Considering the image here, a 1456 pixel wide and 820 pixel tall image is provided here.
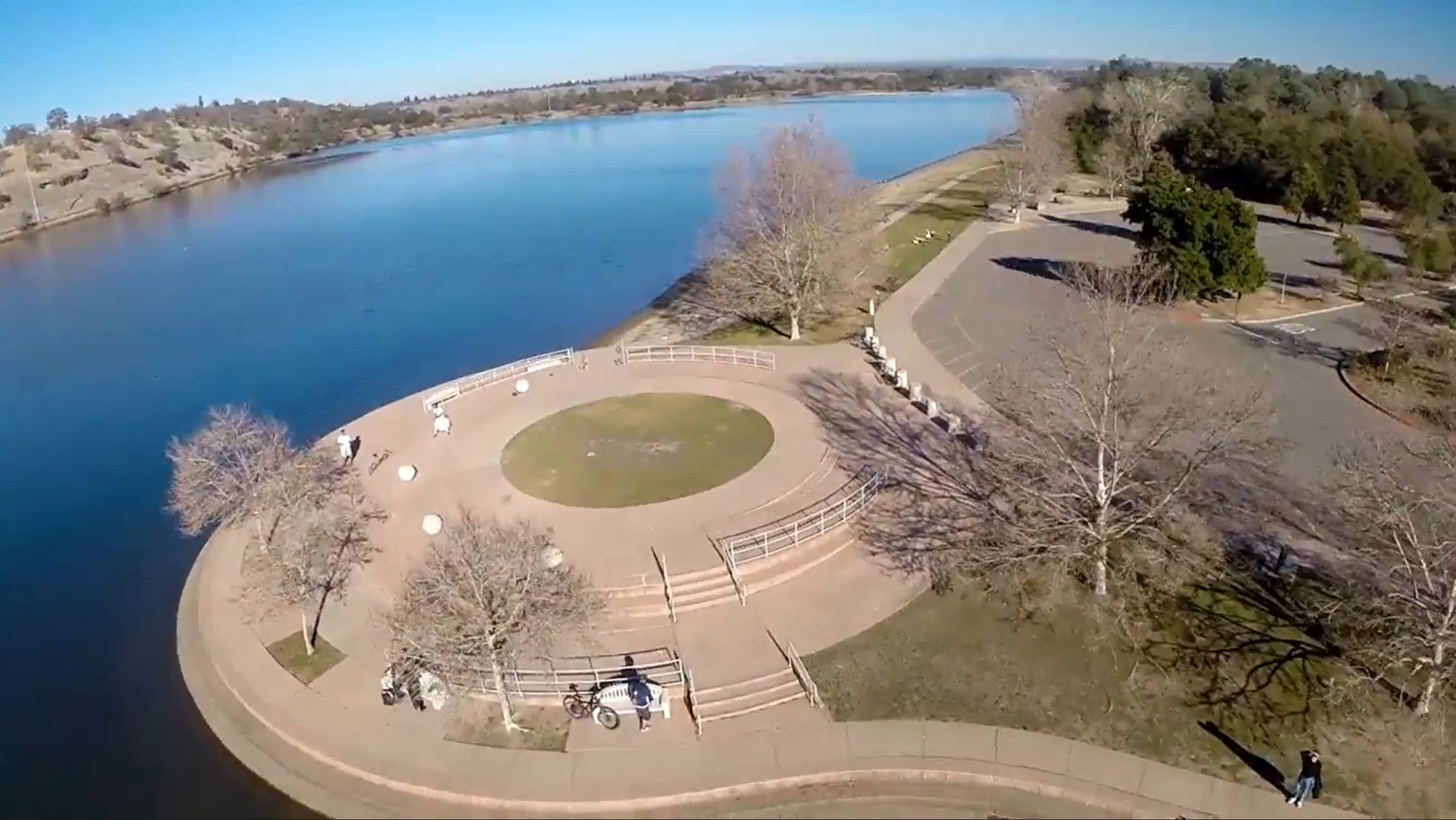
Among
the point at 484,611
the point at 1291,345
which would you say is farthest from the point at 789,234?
the point at 484,611

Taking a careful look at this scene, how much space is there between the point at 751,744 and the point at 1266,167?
218 ft

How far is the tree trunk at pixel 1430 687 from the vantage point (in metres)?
16.5

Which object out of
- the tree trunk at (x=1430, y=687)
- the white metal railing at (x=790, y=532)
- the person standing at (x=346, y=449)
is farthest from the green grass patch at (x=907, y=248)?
the tree trunk at (x=1430, y=687)

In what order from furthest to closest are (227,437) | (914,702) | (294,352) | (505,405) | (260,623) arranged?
(294,352) → (505,405) → (227,437) → (260,623) → (914,702)

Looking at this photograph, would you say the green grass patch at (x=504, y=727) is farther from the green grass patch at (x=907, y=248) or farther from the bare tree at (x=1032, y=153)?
the bare tree at (x=1032, y=153)

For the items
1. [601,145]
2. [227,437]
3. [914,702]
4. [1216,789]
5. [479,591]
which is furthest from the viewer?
[601,145]

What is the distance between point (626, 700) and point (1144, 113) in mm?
72552

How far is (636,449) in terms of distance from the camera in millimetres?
28109

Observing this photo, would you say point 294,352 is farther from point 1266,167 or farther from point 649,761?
point 1266,167

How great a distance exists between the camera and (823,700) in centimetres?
1825

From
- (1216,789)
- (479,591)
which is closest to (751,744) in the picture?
(479,591)

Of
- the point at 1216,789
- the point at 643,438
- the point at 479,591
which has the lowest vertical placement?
the point at 1216,789

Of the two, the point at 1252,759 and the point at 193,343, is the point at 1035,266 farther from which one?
the point at 193,343

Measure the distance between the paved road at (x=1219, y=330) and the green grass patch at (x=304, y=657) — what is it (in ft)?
78.5
